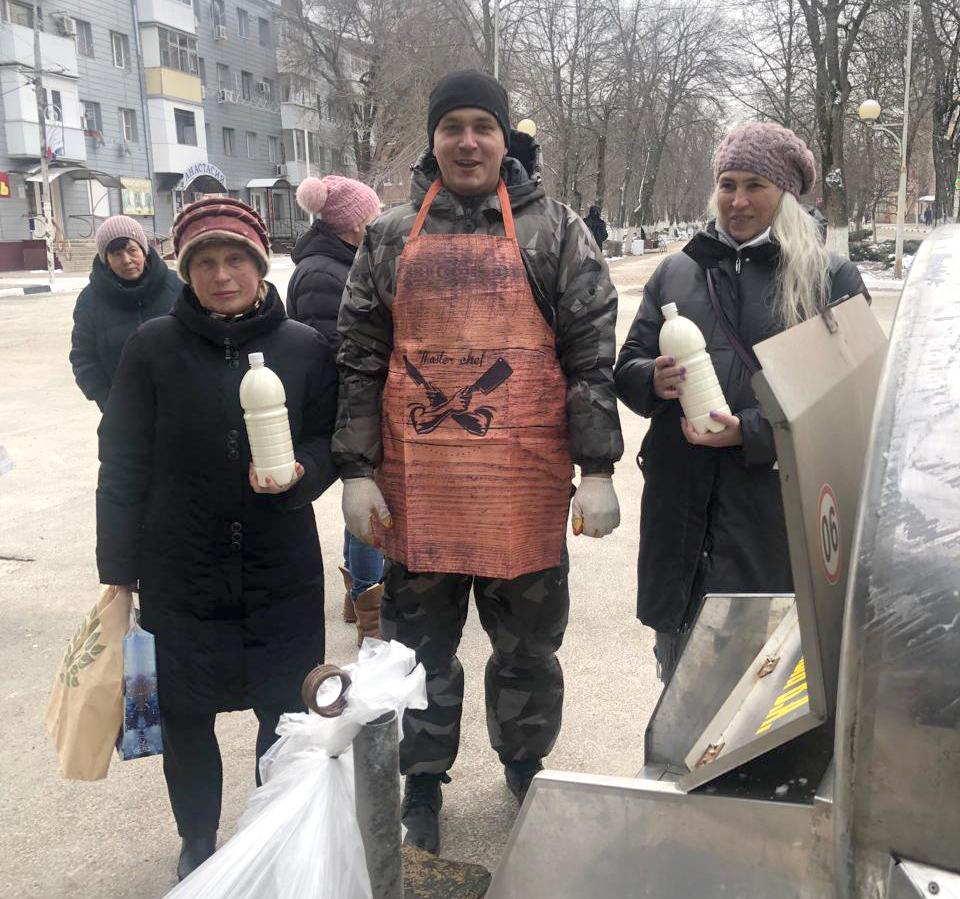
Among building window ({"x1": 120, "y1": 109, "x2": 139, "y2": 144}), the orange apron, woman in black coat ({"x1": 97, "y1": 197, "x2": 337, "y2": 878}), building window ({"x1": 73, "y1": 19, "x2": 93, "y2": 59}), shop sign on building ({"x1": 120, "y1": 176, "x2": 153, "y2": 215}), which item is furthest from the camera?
building window ({"x1": 120, "y1": 109, "x2": 139, "y2": 144})

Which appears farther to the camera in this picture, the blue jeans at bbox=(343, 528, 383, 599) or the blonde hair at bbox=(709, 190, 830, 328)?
the blue jeans at bbox=(343, 528, 383, 599)

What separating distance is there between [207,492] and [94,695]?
1.74ft

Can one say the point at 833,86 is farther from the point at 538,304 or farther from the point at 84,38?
the point at 84,38

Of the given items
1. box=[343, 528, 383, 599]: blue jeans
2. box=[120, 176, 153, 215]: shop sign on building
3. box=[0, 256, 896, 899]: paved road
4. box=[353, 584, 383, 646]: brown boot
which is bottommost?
box=[0, 256, 896, 899]: paved road

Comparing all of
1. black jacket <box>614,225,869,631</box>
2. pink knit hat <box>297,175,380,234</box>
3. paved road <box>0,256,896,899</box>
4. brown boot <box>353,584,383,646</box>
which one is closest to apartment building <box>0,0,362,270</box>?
paved road <box>0,256,896,899</box>

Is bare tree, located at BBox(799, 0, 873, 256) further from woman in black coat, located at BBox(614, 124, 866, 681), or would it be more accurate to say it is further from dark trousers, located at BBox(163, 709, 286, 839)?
dark trousers, located at BBox(163, 709, 286, 839)

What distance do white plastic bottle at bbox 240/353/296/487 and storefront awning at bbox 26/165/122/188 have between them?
3037 cm

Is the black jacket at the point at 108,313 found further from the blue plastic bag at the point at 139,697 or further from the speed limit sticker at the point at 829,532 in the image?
the speed limit sticker at the point at 829,532

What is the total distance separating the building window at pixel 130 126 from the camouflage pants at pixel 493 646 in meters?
38.1

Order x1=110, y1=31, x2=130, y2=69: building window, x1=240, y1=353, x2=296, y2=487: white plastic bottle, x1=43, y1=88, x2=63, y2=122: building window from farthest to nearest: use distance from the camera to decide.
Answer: x1=110, y1=31, x2=130, y2=69: building window → x1=43, y1=88, x2=63, y2=122: building window → x1=240, y1=353, x2=296, y2=487: white plastic bottle

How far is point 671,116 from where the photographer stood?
4038 cm

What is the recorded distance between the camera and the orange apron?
223 centimetres

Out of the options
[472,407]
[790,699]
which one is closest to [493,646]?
[472,407]

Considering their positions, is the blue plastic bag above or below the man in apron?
below
